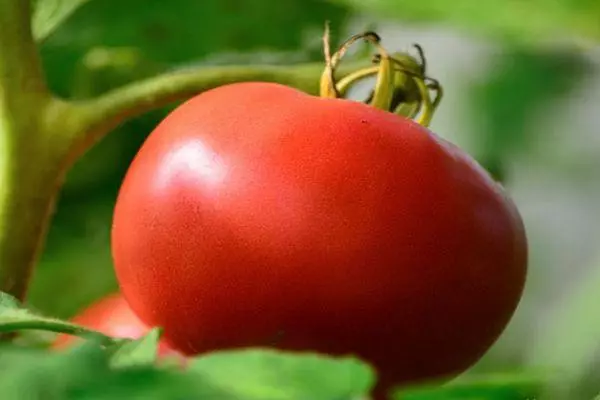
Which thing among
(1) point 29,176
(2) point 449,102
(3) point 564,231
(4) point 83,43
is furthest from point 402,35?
(1) point 29,176

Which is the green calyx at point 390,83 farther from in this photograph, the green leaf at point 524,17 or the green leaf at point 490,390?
the green leaf at point 490,390

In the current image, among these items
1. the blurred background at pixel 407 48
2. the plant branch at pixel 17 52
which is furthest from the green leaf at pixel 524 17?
the plant branch at pixel 17 52

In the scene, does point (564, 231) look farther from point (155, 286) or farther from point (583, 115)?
point (155, 286)

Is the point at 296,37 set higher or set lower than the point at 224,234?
higher

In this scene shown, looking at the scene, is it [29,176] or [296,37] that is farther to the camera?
[296,37]

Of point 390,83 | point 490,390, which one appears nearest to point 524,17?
point 390,83

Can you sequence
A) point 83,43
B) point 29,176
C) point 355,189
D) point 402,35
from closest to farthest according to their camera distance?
point 355,189 → point 29,176 → point 83,43 → point 402,35

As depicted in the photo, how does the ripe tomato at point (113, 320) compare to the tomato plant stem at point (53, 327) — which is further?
the ripe tomato at point (113, 320)

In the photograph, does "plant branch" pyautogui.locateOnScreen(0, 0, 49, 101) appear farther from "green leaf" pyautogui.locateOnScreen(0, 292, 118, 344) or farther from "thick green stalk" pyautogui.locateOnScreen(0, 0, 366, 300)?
"green leaf" pyautogui.locateOnScreen(0, 292, 118, 344)
